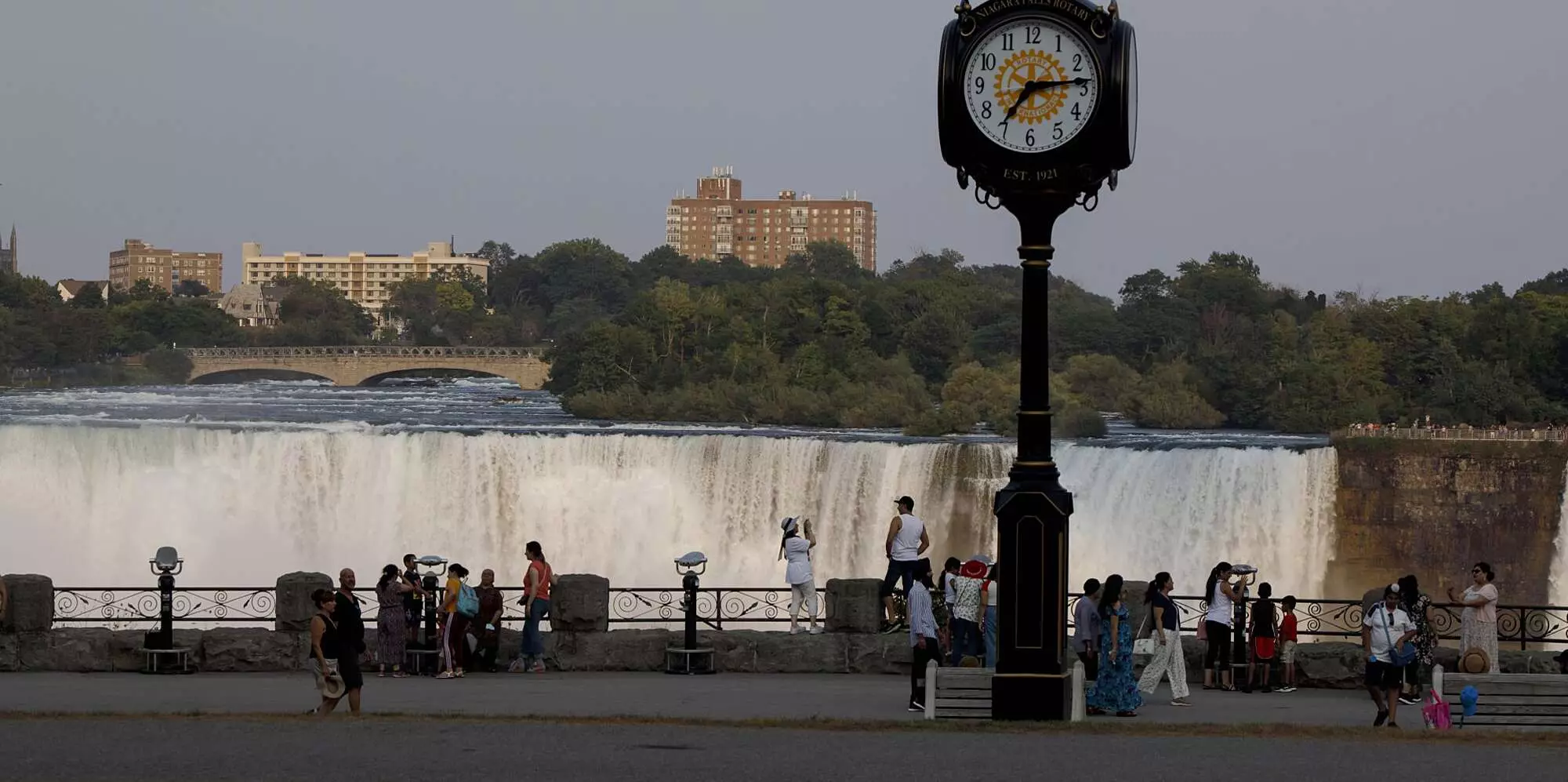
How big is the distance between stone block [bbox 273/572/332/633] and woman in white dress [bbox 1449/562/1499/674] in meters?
10.1

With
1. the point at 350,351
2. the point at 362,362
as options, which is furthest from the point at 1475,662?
the point at 350,351

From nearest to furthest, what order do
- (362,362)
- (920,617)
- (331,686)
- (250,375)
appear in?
(331,686) < (920,617) < (362,362) < (250,375)

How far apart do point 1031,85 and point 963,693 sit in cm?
428

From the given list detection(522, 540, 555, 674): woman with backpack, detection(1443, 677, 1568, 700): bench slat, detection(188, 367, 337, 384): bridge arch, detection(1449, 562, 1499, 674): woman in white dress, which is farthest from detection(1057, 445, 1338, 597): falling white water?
detection(188, 367, 337, 384): bridge arch

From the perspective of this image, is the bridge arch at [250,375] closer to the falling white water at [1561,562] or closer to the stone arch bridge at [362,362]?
the stone arch bridge at [362,362]

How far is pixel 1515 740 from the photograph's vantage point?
13.5m

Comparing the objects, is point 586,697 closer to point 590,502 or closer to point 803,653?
point 803,653

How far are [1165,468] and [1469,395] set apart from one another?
2661 centimetres

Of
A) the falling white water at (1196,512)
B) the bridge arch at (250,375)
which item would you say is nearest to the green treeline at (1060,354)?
the bridge arch at (250,375)

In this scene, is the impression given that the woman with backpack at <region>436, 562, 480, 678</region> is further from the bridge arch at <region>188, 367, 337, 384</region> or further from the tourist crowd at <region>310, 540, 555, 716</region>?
the bridge arch at <region>188, 367, 337, 384</region>

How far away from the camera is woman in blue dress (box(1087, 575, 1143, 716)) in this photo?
16266mm

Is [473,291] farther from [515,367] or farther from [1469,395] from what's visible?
[1469,395]

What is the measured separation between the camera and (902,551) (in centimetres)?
1908

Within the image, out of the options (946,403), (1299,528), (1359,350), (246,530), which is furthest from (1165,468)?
(1359,350)
